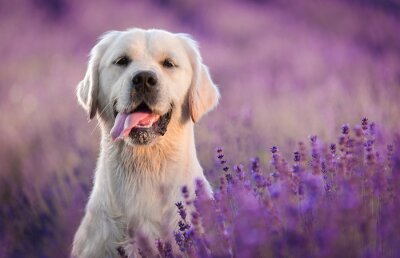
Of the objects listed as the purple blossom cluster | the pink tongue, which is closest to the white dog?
the pink tongue

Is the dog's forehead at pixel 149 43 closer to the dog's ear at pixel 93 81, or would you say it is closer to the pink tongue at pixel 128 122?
the dog's ear at pixel 93 81

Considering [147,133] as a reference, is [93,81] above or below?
above

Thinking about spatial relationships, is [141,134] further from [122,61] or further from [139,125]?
[122,61]

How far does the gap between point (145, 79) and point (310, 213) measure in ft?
4.25

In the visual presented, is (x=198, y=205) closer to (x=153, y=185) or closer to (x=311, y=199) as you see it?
(x=311, y=199)

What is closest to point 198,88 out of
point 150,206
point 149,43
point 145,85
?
point 149,43

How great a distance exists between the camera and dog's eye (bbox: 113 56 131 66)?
11.6 ft

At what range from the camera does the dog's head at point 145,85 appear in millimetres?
3268

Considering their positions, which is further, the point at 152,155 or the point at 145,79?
the point at 152,155

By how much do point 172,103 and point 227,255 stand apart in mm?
1500

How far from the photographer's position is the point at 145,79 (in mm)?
3238

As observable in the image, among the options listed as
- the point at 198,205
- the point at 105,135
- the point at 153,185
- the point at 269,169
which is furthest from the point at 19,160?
the point at 198,205

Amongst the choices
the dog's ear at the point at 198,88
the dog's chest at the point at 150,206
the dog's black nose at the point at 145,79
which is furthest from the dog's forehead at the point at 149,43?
the dog's chest at the point at 150,206

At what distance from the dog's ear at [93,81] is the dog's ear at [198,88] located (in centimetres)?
44
